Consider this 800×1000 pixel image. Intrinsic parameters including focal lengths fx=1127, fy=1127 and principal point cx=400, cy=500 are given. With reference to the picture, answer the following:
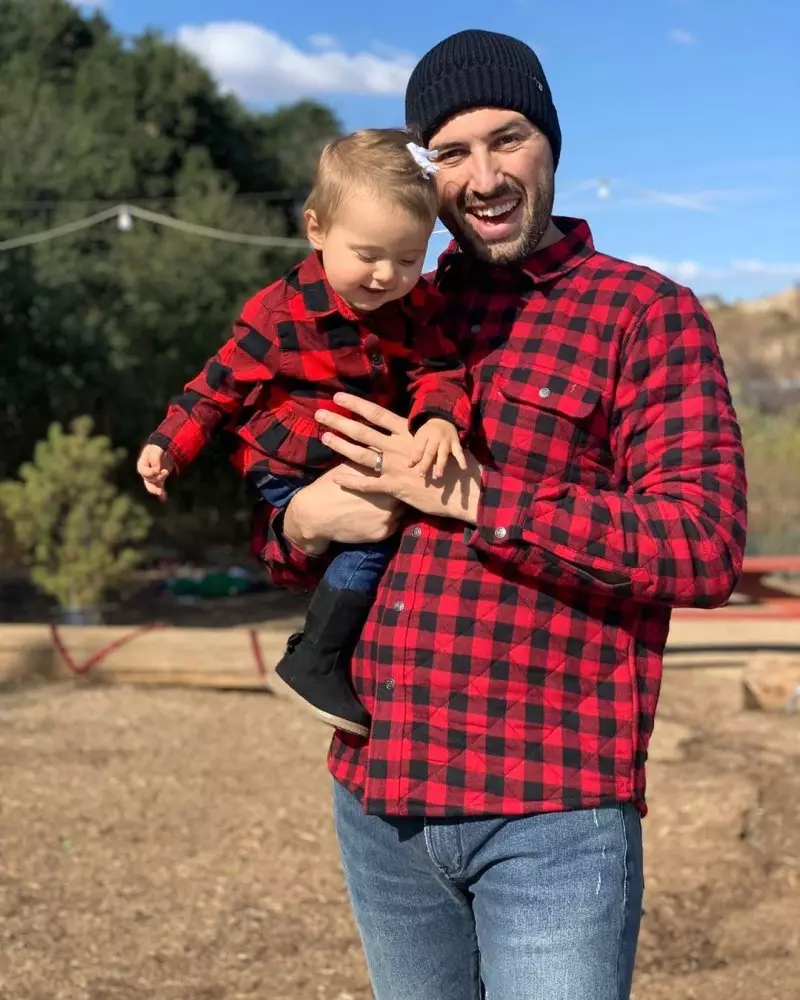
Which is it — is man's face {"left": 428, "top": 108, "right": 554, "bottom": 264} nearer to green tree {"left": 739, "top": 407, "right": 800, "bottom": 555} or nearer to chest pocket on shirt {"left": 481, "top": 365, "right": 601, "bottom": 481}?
chest pocket on shirt {"left": 481, "top": 365, "right": 601, "bottom": 481}

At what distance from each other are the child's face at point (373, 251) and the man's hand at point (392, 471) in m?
→ 0.20

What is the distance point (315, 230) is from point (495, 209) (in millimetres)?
336

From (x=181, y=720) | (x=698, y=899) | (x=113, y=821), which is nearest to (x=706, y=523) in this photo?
(x=698, y=899)

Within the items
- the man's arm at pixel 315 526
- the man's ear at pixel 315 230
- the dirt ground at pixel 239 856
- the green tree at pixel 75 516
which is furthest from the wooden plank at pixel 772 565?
the man's ear at pixel 315 230

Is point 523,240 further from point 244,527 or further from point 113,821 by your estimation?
point 244,527

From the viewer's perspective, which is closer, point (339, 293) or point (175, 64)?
point (339, 293)

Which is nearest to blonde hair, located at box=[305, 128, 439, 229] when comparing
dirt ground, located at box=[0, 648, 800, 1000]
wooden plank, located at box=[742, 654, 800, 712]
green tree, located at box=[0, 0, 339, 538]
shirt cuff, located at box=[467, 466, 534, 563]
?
shirt cuff, located at box=[467, 466, 534, 563]

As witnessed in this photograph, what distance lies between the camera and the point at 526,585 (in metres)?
1.57

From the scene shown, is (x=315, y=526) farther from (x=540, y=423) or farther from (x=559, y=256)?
(x=559, y=256)

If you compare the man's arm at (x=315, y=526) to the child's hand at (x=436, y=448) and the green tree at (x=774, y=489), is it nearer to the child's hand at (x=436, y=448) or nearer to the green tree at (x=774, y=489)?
the child's hand at (x=436, y=448)

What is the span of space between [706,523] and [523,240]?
0.52m

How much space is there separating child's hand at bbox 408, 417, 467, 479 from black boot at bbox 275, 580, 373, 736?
0.99 ft

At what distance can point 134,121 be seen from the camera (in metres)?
16.8

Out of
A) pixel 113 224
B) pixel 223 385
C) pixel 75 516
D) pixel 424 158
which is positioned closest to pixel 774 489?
pixel 113 224
